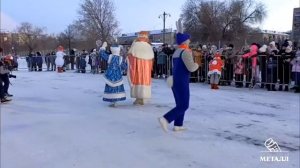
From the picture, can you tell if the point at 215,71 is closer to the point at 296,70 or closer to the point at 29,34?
the point at 296,70

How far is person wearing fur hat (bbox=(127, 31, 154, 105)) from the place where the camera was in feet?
34.4

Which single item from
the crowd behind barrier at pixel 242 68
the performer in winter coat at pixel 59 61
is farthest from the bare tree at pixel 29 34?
the crowd behind barrier at pixel 242 68

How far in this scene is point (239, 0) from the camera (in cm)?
6219

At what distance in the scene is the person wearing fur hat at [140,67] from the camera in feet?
34.4

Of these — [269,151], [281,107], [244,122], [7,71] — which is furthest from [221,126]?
[7,71]

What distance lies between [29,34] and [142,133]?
7982 centimetres

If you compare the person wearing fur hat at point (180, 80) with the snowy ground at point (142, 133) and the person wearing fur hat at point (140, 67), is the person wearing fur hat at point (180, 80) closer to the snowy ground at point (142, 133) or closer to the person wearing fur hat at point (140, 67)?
the snowy ground at point (142, 133)

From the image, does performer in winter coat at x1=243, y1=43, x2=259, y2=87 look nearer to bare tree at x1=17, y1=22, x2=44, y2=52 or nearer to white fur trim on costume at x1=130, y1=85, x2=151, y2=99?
white fur trim on costume at x1=130, y1=85, x2=151, y2=99

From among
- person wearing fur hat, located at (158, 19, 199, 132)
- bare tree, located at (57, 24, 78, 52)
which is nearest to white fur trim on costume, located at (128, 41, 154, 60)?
person wearing fur hat, located at (158, 19, 199, 132)

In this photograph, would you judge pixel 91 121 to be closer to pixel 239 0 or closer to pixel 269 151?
pixel 269 151

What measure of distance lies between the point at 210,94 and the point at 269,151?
21.5 feet

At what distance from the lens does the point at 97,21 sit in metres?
55.4

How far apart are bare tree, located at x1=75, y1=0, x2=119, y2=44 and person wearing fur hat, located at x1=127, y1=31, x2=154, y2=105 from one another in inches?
1553

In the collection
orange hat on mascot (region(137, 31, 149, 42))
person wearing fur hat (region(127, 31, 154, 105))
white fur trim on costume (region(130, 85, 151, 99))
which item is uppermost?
orange hat on mascot (region(137, 31, 149, 42))
